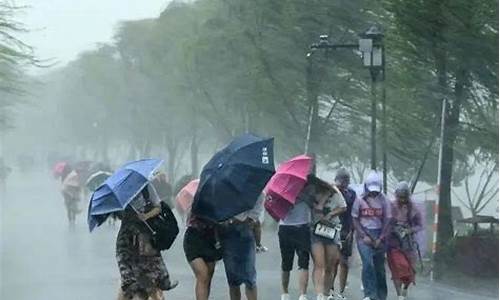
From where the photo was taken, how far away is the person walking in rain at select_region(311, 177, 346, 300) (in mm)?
14172

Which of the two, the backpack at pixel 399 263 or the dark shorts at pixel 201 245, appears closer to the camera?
the dark shorts at pixel 201 245

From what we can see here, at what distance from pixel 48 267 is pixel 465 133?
7089 mm

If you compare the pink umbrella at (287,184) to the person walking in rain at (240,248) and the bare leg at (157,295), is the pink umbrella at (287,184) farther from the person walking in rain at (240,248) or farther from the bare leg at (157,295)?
the bare leg at (157,295)

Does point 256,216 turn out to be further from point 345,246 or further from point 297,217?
point 345,246

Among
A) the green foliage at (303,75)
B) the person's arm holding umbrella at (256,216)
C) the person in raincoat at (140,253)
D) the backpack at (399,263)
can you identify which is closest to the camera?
the person in raincoat at (140,253)

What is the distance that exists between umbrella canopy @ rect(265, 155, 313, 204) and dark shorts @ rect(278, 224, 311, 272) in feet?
1.49

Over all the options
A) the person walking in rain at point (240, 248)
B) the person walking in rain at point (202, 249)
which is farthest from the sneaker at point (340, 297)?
the person walking in rain at point (202, 249)

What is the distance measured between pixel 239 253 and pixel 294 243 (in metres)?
2.23

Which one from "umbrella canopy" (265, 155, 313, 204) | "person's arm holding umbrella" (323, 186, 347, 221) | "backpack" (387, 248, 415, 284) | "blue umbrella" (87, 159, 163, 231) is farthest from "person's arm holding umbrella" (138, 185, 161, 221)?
"backpack" (387, 248, 415, 284)

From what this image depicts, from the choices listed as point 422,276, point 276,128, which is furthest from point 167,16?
point 422,276

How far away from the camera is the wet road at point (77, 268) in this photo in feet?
56.5

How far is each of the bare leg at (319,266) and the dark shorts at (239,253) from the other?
1980 millimetres

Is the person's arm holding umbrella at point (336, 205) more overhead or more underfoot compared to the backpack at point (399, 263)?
more overhead

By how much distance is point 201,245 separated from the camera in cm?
1200
